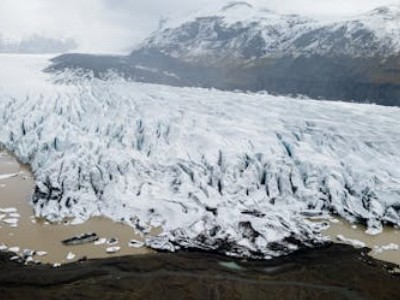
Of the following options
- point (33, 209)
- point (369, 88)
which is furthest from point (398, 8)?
point (33, 209)

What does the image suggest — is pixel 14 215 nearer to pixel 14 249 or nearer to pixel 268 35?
pixel 14 249

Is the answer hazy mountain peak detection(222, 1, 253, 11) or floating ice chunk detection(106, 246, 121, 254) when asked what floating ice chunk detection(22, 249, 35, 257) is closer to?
floating ice chunk detection(106, 246, 121, 254)

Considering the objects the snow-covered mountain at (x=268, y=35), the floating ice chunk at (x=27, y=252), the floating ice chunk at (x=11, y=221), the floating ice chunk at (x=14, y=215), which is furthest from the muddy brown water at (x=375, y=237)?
the snow-covered mountain at (x=268, y=35)

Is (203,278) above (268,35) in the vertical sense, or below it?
below

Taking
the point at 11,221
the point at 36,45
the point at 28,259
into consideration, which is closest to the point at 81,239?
the point at 28,259

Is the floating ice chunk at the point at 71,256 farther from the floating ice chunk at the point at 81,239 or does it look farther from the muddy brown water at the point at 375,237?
the muddy brown water at the point at 375,237

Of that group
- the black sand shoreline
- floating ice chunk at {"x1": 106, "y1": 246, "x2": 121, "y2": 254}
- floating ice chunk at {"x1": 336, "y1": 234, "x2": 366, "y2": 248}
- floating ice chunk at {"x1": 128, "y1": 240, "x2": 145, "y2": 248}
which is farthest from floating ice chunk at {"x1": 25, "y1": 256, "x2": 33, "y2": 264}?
floating ice chunk at {"x1": 336, "y1": 234, "x2": 366, "y2": 248}
